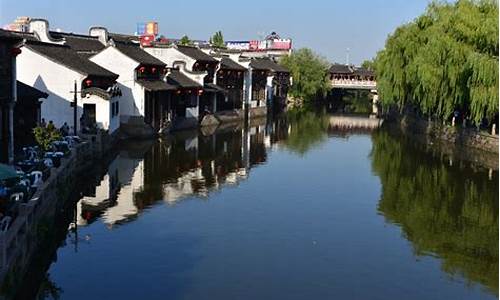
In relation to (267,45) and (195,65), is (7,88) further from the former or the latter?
(267,45)

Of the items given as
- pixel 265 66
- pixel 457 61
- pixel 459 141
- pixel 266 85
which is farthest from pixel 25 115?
pixel 265 66

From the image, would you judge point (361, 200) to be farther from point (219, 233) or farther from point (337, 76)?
point (337, 76)

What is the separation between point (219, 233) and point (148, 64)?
86.4ft

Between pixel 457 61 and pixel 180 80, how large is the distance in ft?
69.5

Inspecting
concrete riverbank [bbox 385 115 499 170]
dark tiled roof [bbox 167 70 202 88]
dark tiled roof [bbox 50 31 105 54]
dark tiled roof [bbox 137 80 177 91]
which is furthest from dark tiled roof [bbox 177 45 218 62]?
concrete riverbank [bbox 385 115 499 170]

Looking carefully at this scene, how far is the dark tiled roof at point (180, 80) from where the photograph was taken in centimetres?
4841

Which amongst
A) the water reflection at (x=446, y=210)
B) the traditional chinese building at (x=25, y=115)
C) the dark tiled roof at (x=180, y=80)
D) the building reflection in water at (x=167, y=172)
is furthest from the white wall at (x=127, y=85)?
the water reflection at (x=446, y=210)

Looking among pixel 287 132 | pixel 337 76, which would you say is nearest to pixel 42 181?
pixel 287 132

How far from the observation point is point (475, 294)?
586 inches

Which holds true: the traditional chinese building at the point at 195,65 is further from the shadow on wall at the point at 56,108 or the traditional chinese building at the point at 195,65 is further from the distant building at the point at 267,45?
the distant building at the point at 267,45

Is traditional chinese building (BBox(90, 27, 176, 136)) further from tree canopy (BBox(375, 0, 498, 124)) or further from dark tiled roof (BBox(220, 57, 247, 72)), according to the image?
tree canopy (BBox(375, 0, 498, 124))

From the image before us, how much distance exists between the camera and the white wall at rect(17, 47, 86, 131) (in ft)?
117

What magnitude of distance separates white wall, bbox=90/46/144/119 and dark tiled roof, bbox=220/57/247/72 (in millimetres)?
Answer: 18657

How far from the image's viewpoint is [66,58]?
1460 inches
